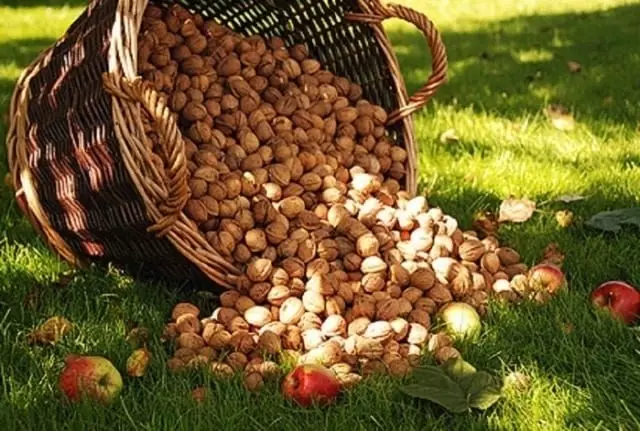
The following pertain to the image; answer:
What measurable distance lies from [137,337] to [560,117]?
248 cm

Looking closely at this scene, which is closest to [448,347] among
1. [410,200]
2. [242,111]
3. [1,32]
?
[410,200]

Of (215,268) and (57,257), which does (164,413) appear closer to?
(215,268)

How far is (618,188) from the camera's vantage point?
3.16m

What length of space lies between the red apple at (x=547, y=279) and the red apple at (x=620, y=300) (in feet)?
0.35

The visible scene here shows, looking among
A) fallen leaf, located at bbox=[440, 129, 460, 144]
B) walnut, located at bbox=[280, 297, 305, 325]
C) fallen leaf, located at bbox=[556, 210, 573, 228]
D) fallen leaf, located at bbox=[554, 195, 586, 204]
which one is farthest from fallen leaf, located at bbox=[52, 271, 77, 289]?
fallen leaf, located at bbox=[440, 129, 460, 144]

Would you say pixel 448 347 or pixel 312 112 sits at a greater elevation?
pixel 312 112

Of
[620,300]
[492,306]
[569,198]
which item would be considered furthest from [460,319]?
[569,198]

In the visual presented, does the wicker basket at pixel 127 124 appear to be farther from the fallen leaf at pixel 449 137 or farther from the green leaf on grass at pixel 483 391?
the fallen leaf at pixel 449 137

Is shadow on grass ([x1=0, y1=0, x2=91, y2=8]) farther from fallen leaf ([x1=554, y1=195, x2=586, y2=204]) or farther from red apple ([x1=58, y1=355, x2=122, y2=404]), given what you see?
red apple ([x1=58, y1=355, x2=122, y2=404])

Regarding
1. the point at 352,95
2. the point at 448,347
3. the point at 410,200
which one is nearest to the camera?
the point at 448,347

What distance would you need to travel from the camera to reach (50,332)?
2.17 meters

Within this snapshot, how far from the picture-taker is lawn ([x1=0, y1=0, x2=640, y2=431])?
1.83 meters

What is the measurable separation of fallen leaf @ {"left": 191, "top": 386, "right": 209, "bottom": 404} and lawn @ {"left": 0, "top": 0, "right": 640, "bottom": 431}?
0.02 meters

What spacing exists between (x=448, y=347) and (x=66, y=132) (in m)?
1.03
